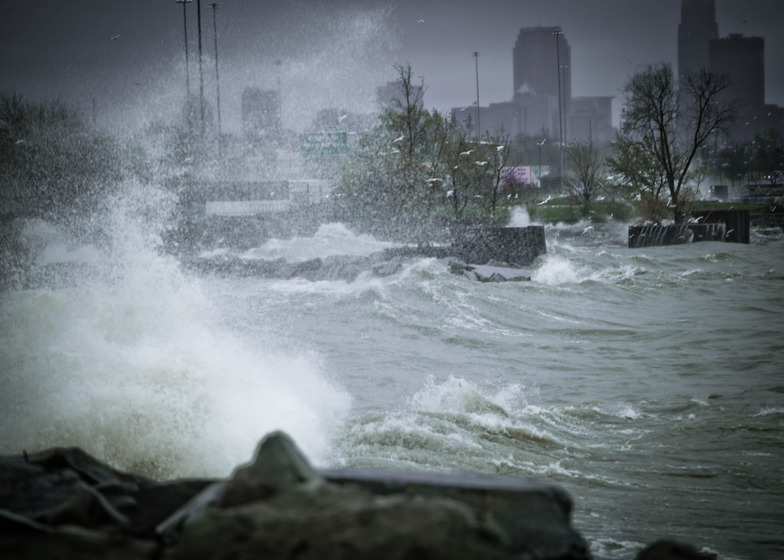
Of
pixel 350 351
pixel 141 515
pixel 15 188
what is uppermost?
pixel 15 188

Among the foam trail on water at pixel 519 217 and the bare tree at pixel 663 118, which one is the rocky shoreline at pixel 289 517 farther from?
the foam trail on water at pixel 519 217

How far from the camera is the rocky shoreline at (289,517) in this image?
2.07 metres

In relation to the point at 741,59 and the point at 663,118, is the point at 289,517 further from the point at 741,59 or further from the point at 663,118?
the point at 741,59

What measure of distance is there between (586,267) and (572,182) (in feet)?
81.1

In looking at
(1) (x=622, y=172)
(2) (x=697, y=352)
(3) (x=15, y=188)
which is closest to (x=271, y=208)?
(3) (x=15, y=188)

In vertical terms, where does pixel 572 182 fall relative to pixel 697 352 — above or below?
above

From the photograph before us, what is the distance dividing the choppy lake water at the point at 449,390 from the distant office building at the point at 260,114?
20625mm

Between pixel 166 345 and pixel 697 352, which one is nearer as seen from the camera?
pixel 166 345

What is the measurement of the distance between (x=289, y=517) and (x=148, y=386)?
5.49 metres

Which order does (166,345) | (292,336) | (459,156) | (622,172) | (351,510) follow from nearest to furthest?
(351,510), (166,345), (292,336), (459,156), (622,172)

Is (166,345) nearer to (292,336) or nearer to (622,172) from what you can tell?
(292,336)

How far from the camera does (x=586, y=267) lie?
24.3 meters

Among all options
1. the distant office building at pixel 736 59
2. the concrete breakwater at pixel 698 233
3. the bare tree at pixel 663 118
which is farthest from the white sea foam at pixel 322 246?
the distant office building at pixel 736 59

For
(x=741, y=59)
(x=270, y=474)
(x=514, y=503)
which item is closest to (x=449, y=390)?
(x=514, y=503)
